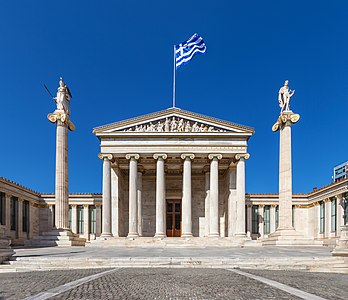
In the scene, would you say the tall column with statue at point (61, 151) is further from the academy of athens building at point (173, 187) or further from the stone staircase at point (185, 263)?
the stone staircase at point (185, 263)

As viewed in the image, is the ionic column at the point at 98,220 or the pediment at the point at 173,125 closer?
the pediment at the point at 173,125

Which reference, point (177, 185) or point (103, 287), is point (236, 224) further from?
point (103, 287)

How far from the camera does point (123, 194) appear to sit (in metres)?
43.9

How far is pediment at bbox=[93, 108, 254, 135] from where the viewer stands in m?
37.5

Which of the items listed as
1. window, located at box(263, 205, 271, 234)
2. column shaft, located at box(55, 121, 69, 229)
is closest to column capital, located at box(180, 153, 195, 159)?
column shaft, located at box(55, 121, 69, 229)

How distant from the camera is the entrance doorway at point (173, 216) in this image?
144 feet

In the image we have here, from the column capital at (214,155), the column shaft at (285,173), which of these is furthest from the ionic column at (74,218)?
the column shaft at (285,173)

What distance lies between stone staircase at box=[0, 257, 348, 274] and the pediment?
879 inches

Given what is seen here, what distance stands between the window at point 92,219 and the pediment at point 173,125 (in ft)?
52.7

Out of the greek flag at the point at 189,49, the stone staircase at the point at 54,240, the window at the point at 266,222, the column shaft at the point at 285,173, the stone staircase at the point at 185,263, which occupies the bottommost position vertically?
the window at the point at 266,222

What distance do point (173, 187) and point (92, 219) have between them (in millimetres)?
13652

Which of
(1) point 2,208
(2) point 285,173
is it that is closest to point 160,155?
(2) point 285,173

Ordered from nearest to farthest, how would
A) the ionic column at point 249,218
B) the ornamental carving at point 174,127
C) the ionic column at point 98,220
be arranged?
the ornamental carving at point 174,127 → the ionic column at point 249,218 → the ionic column at point 98,220

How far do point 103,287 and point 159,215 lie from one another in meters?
26.5
